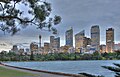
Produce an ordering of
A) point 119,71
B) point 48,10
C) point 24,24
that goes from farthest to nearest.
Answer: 1. point 24,24
2. point 48,10
3. point 119,71

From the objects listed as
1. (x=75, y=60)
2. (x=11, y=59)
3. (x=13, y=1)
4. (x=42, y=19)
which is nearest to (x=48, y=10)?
(x=42, y=19)

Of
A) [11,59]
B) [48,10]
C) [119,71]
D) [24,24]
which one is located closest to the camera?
[119,71]

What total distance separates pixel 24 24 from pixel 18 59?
414ft

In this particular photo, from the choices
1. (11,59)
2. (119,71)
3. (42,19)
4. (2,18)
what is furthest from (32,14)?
(11,59)

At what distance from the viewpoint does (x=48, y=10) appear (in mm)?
11125

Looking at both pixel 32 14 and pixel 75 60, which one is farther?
pixel 75 60

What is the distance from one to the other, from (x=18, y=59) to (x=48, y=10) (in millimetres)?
127292

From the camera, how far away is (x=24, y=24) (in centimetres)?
1195

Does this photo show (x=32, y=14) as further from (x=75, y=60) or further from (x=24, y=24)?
(x=75, y=60)

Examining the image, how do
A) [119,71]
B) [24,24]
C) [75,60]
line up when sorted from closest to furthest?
[119,71]
[24,24]
[75,60]

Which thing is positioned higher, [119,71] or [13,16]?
[13,16]

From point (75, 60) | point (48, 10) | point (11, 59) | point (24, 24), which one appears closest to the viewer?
point (48, 10)

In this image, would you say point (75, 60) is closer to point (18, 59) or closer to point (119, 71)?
point (18, 59)

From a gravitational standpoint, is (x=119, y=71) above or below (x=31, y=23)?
below
